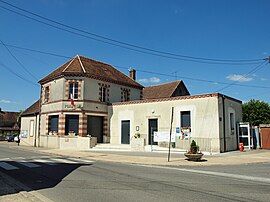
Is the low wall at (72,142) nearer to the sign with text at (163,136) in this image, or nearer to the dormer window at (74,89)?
the dormer window at (74,89)

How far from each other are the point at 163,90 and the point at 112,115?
13747 mm

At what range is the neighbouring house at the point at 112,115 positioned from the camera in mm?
21609

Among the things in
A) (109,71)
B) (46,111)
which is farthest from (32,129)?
Answer: (109,71)

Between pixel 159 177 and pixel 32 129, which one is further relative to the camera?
pixel 32 129

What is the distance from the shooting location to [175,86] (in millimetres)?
39312

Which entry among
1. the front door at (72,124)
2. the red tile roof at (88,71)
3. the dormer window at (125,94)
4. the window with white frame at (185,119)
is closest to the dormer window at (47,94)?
the red tile roof at (88,71)

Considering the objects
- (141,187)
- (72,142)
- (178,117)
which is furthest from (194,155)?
(72,142)

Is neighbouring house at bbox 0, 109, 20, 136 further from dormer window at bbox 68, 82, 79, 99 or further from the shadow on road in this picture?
the shadow on road

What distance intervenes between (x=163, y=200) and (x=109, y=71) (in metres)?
26.6

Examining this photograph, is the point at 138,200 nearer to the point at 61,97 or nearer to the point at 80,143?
the point at 80,143

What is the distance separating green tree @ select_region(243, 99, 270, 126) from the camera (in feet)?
131

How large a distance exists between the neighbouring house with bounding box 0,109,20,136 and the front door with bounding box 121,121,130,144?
137 ft

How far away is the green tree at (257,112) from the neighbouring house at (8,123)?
4814cm

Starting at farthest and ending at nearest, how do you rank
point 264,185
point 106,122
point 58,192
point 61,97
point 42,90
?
point 42,90 < point 106,122 < point 61,97 < point 264,185 < point 58,192
